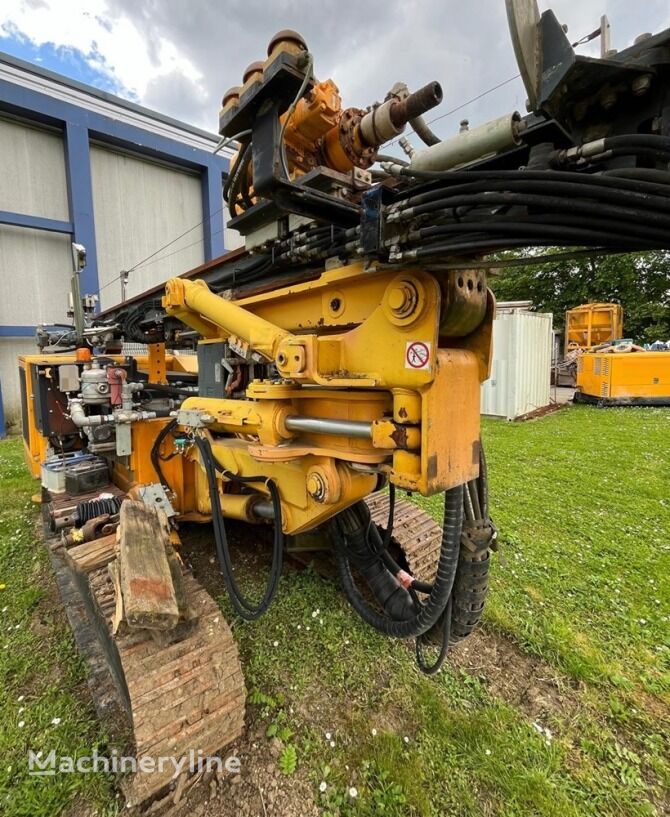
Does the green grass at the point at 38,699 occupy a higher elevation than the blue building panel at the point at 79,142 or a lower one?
lower

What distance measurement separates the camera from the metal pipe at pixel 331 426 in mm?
1805

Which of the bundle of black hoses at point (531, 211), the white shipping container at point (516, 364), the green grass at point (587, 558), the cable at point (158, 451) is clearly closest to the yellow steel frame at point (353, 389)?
the bundle of black hoses at point (531, 211)

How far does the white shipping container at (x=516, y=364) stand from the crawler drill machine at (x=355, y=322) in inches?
360

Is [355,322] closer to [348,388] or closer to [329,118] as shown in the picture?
[348,388]

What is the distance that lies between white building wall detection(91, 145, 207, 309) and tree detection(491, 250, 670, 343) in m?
18.2

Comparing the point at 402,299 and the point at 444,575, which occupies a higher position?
the point at 402,299

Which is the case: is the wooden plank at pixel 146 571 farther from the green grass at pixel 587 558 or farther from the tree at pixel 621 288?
the tree at pixel 621 288

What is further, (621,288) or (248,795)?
(621,288)

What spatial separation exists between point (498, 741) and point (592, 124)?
8.20 ft

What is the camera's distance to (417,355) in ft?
5.32

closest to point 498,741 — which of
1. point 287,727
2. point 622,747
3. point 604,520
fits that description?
point 622,747

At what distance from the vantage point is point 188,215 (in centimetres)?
1384

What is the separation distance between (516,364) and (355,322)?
10.1 meters

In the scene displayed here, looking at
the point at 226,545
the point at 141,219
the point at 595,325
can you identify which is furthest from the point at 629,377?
the point at 141,219
